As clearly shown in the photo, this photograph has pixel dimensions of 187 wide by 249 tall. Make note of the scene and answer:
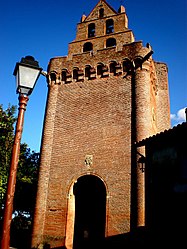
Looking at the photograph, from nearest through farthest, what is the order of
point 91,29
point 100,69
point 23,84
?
point 23,84
point 100,69
point 91,29

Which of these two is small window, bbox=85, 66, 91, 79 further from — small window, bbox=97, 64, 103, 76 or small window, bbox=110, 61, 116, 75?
small window, bbox=110, 61, 116, 75

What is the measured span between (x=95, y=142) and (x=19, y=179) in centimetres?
1137

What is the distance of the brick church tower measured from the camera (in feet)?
40.2

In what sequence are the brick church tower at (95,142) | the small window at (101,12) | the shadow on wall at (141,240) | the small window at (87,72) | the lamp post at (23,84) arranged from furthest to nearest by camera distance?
the small window at (101,12) → the small window at (87,72) → the brick church tower at (95,142) → the shadow on wall at (141,240) → the lamp post at (23,84)

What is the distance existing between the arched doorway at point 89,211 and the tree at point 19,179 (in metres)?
4.12

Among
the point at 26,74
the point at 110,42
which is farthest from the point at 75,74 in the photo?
the point at 26,74

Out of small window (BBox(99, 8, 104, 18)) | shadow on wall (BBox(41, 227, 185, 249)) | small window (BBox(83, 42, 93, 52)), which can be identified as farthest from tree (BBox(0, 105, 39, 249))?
small window (BBox(99, 8, 104, 18))

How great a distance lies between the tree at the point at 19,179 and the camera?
64.7 ft

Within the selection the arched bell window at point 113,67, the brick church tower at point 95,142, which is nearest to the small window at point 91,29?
the brick church tower at point 95,142

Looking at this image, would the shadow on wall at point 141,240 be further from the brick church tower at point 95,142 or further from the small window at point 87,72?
the small window at point 87,72

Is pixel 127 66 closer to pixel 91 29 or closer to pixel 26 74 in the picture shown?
pixel 91 29

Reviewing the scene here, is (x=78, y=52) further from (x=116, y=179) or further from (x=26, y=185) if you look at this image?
(x=26, y=185)

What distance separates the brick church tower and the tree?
430 cm

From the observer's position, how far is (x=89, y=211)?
14078 mm
